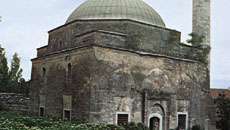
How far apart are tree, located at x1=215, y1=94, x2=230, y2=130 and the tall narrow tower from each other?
13.9ft

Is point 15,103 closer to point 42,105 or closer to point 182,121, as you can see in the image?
point 42,105

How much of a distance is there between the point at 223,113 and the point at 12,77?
20.9m

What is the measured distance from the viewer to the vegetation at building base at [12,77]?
107 feet

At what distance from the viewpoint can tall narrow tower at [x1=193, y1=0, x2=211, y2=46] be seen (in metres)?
22.0

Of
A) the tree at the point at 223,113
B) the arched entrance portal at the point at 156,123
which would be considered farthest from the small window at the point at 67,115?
the tree at the point at 223,113

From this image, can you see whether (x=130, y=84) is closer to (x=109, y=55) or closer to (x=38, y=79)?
(x=109, y=55)

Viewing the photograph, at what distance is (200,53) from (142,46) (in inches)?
171

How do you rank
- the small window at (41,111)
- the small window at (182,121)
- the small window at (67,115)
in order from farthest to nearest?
the small window at (41,111), the small window at (182,121), the small window at (67,115)

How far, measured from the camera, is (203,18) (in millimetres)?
22094

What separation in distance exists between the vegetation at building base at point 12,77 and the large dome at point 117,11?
43.3 ft

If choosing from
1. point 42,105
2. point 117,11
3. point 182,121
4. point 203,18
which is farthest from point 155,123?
point 203,18

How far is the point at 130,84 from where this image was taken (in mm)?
17359

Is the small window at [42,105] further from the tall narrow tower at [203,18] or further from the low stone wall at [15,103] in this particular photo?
the tall narrow tower at [203,18]

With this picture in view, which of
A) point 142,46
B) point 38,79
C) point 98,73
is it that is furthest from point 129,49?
point 38,79
